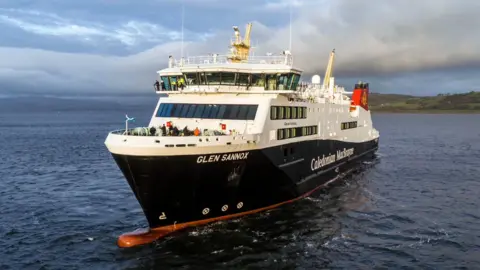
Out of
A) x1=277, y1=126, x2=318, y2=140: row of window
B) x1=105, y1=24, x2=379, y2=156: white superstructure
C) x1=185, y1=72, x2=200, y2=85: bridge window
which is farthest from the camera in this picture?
x1=185, y1=72, x2=200, y2=85: bridge window

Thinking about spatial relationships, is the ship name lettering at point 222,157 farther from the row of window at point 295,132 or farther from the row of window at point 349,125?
the row of window at point 349,125

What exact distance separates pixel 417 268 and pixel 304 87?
1712 centimetres

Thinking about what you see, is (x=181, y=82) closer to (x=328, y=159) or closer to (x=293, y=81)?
(x=293, y=81)

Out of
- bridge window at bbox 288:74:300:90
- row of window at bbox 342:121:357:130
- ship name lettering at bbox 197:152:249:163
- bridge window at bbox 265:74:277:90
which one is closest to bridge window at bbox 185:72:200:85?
bridge window at bbox 265:74:277:90

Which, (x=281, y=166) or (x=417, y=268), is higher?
(x=281, y=166)

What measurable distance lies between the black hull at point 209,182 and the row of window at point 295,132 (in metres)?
0.68

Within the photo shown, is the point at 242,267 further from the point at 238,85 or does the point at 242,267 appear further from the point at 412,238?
the point at 238,85

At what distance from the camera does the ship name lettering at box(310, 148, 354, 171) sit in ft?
108

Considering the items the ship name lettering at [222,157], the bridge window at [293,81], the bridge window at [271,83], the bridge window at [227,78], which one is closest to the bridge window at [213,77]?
the bridge window at [227,78]

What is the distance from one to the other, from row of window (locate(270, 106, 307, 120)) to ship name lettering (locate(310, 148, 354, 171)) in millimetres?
4248

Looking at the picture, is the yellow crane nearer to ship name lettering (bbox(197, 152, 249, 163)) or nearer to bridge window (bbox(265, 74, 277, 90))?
bridge window (bbox(265, 74, 277, 90))

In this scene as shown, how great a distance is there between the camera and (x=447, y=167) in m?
49.2

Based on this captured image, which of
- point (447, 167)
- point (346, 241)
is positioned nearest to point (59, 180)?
point (346, 241)

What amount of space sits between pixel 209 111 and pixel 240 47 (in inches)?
293
